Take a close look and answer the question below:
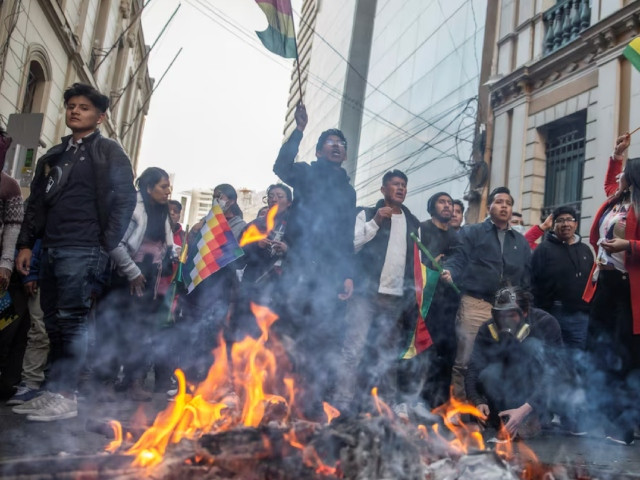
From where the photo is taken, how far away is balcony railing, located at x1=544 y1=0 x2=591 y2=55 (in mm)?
9641

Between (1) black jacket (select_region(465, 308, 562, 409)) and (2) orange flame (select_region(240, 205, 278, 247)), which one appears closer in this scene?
(1) black jacket (select_region(465, 308, 562, 409))

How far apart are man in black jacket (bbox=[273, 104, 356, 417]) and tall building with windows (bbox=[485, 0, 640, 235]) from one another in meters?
5.65

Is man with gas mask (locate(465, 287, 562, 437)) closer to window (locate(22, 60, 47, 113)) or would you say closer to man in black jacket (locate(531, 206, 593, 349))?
man in black jacket (locate(531, 206, 593, 349))

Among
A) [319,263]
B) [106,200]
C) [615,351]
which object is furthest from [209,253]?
[615,351]

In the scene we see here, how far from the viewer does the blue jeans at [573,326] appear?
5207 mm

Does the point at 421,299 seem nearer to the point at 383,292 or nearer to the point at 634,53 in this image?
the point at 383,292

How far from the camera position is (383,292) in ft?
15.0

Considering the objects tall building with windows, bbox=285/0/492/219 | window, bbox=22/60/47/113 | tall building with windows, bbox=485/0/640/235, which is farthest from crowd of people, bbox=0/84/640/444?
window, bbox=22/60/47/113

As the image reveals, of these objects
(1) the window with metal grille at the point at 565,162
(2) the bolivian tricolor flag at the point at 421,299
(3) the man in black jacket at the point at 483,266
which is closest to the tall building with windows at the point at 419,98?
(1) the window with metal grille at the point at 565,162

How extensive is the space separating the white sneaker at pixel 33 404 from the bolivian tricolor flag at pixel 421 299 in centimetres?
268

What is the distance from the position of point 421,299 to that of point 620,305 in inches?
59.8

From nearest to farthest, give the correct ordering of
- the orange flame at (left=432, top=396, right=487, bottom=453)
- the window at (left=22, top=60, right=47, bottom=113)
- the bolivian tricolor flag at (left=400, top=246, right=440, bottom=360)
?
1. the orange flame at (left=432, top=396, right=487, bottom=453)
2. the bolivian tricolor flag at (left=400, top=246, right=440, bottom=360)
3. the window at (left=22, top=60, right=47, bottom=113)

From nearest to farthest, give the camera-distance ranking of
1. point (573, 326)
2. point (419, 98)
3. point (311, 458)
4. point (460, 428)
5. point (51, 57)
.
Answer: point (311, 458)
point (460, 428)
point (573, 326)
point (51, 57)
point (419, 98)

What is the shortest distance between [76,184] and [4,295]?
1.07 meters
